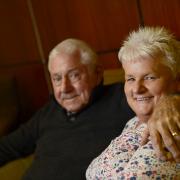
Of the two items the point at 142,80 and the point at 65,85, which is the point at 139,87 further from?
the point at 65,85

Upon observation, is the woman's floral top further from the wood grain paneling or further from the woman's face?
the wood grain paneling

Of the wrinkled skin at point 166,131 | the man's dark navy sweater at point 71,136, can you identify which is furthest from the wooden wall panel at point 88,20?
the wrinkled skin at point 166,131

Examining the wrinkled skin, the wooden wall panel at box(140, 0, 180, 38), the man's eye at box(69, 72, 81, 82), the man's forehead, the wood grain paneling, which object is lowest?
the wood grain paneling

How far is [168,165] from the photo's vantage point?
4.37 ft

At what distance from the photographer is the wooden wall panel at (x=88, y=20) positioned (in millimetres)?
2861

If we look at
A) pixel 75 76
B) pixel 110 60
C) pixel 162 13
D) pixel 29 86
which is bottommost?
pixel 29 86

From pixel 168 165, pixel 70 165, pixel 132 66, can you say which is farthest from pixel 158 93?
pixel 70 165

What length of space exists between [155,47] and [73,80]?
92cm

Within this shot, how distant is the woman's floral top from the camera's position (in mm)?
1332

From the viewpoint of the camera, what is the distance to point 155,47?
1612 millimetres

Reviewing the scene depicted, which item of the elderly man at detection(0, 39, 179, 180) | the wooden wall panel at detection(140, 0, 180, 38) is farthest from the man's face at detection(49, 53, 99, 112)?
the wooden wall panel at detection(140, 0, 180, 38)

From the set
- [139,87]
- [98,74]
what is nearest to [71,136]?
[98,74]

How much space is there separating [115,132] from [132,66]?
0.62 metres

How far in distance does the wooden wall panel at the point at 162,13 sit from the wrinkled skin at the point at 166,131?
128 cm
